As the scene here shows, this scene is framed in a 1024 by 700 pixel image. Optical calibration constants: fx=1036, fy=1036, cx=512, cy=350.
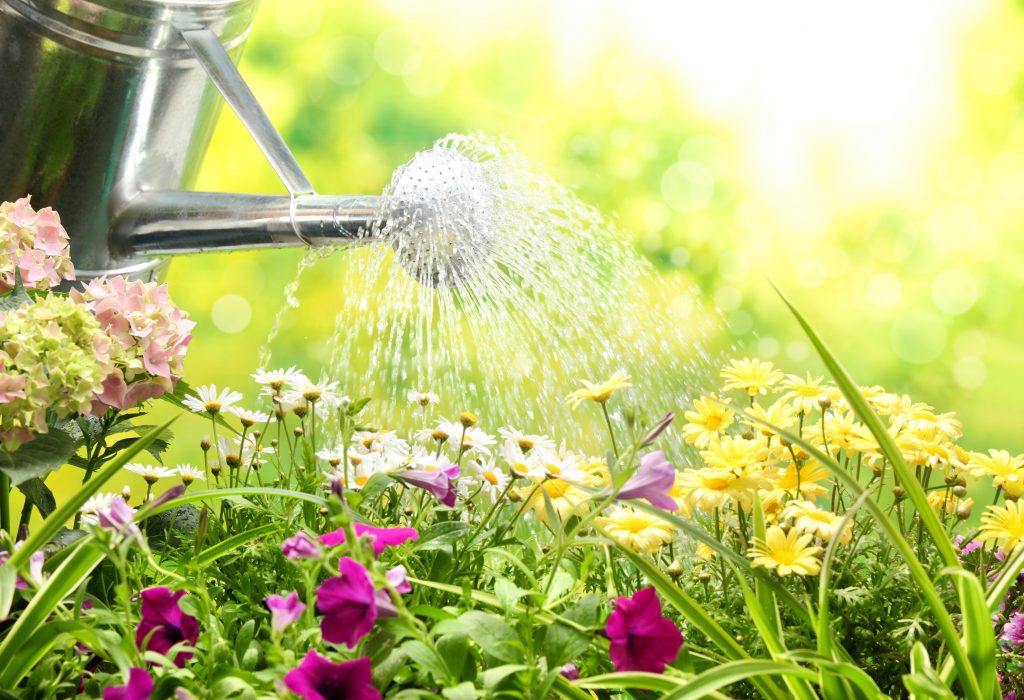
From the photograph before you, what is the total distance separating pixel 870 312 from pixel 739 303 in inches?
8.9

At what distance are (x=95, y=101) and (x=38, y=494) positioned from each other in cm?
43

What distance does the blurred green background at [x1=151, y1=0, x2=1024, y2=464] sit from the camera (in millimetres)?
1786

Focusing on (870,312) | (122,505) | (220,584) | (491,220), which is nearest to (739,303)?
(870,312)

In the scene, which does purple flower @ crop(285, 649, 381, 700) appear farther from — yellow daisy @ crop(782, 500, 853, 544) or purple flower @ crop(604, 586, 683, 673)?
yellow daisy @ crop(782, 500, 853, 544)

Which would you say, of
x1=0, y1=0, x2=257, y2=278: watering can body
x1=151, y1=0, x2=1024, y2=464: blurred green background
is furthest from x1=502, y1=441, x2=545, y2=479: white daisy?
x1=151, y1=0, x2=1024, y2=464: blurred green background

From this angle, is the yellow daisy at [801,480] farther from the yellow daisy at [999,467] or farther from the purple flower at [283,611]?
the purple flower at [283,611]

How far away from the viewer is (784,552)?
0.44 m

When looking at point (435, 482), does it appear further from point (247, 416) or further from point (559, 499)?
point (247, 416)

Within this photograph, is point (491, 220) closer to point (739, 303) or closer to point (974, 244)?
point (739, 303)

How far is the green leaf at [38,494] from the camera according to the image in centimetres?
60

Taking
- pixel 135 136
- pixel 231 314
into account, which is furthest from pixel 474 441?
pixel 231 314

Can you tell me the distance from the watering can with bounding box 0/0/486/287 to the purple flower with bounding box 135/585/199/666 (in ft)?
1.32

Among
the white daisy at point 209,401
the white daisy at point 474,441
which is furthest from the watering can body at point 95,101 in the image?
the white daisy at point 474,441

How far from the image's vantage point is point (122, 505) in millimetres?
401
